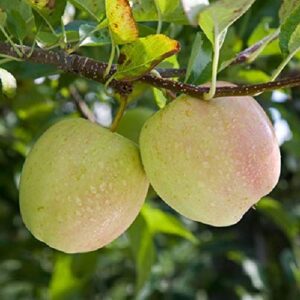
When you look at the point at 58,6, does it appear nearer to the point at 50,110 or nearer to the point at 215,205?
the point at 215,205

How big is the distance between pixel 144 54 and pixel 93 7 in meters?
0.17

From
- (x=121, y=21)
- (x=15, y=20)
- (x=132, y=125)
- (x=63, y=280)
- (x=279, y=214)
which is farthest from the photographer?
(x=279, y=214)

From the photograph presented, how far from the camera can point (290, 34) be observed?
83 centimetres

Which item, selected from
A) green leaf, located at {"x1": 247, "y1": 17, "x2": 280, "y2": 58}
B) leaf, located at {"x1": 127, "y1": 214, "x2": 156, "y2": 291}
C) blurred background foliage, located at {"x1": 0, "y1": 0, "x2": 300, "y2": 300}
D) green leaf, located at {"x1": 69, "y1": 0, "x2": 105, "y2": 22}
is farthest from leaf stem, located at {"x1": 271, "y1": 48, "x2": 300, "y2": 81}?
leaf, located at {"x1": 127, "y1": 214, "x2": 156, "y2": 291}

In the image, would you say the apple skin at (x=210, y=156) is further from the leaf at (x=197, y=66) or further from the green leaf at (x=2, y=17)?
the green leaf at (x=2, y=17)

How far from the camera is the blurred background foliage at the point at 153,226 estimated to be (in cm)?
127

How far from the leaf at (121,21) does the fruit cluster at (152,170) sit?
0.29 ft

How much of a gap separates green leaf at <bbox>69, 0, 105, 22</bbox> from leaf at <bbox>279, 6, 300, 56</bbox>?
0.71 ft

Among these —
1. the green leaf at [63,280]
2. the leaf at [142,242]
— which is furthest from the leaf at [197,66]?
the green leaf at [63,280]

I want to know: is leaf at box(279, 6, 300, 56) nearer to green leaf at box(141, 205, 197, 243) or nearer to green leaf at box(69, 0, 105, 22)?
green leaf at box(69, 0, 105, 22)

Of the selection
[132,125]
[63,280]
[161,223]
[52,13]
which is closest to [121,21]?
[52,13]

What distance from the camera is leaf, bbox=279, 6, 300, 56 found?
824 millimetres

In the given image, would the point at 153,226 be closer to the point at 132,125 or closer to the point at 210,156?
the point at 132,125

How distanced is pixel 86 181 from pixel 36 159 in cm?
7
